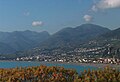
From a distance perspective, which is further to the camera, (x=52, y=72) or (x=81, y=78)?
(x=52, y=72)

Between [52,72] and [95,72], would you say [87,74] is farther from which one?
[52,72]

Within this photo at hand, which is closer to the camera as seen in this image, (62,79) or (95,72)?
(62,79)

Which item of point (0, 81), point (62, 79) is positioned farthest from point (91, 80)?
point (0, 81)

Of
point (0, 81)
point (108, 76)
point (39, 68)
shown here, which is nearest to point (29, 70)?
point (39, 68)

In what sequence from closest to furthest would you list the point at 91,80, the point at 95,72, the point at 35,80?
the point at 91,80 → the point at 35,80 → the point at 95,72

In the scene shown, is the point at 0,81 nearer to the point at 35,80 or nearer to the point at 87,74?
the point at 35,80

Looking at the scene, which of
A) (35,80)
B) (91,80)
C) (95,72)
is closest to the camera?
(91,80)
